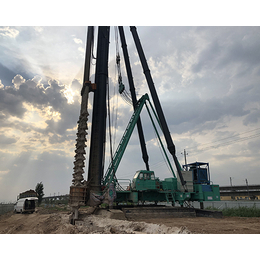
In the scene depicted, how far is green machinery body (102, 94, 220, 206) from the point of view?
18516mm

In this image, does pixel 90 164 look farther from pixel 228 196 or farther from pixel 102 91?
pixel 228 196

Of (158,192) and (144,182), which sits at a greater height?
(144,182)

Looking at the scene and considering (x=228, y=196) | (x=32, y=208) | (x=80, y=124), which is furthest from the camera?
(x=228, y=196)

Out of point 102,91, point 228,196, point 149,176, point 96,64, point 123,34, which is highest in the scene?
point 123,34

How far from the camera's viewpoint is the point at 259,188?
65.2 meters

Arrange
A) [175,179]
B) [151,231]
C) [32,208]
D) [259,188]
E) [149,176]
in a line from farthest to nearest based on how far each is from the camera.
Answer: [259,188], [32,208], [175,179], [149,176], [151,231]

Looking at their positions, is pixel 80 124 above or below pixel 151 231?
above

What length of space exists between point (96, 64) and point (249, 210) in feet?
68.1

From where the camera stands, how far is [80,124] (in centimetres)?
1650

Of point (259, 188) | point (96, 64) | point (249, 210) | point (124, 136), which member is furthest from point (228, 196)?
point (96, 64)

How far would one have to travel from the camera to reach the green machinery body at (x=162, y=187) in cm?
1852

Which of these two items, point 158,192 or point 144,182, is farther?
point 158,192

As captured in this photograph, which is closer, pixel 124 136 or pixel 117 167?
pixel 117 167

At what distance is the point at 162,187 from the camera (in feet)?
64.7
